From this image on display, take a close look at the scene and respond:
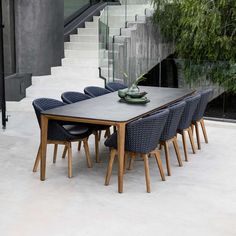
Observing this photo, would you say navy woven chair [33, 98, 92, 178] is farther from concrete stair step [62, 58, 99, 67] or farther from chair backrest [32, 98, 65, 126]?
concrete stair step [62, 58, 99, 67]

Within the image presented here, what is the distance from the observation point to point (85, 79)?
9.09m

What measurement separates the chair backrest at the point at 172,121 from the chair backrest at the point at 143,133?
1.07 feet

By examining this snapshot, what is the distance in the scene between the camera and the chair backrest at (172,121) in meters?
4.77

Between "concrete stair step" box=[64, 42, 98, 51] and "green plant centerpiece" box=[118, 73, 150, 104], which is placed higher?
"concrete stair step" box=[64, 42, 98, 51]

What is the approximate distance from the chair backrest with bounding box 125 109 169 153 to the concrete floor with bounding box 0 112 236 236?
397 mm

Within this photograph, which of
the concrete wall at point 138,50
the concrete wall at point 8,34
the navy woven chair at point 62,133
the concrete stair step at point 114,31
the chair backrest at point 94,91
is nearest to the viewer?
the navy woven chair at point 62,133

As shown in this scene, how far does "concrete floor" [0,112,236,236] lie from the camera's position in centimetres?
355

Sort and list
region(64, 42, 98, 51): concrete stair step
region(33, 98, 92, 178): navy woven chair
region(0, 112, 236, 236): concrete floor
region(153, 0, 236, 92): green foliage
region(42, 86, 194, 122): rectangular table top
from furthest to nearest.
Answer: region(64, 42, 98, 51): concrete stair step < region(153, 0, 236, 92): green foliage < region(33, 98, 92, 178): navy woven chair < region(42, 86, 194, 122): rectangular table top < region(0, 112, 236, 236): concrete floor

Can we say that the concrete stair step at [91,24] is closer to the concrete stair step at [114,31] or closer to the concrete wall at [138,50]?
the concrete wall at [138,50]

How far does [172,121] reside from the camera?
4.83 m

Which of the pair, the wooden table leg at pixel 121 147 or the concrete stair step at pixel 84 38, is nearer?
the wooden table leg at pixel 121 147

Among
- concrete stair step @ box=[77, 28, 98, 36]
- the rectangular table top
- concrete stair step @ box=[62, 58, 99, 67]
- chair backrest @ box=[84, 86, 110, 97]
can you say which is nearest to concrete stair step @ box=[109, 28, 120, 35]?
concrete stair step @ box=[62, 58, 99, 67]

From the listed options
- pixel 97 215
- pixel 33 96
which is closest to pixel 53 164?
pixel 97 215

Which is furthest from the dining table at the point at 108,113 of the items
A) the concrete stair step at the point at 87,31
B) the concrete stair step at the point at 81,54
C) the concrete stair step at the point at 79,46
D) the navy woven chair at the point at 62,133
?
the concrete stair step at the point at 87,31
